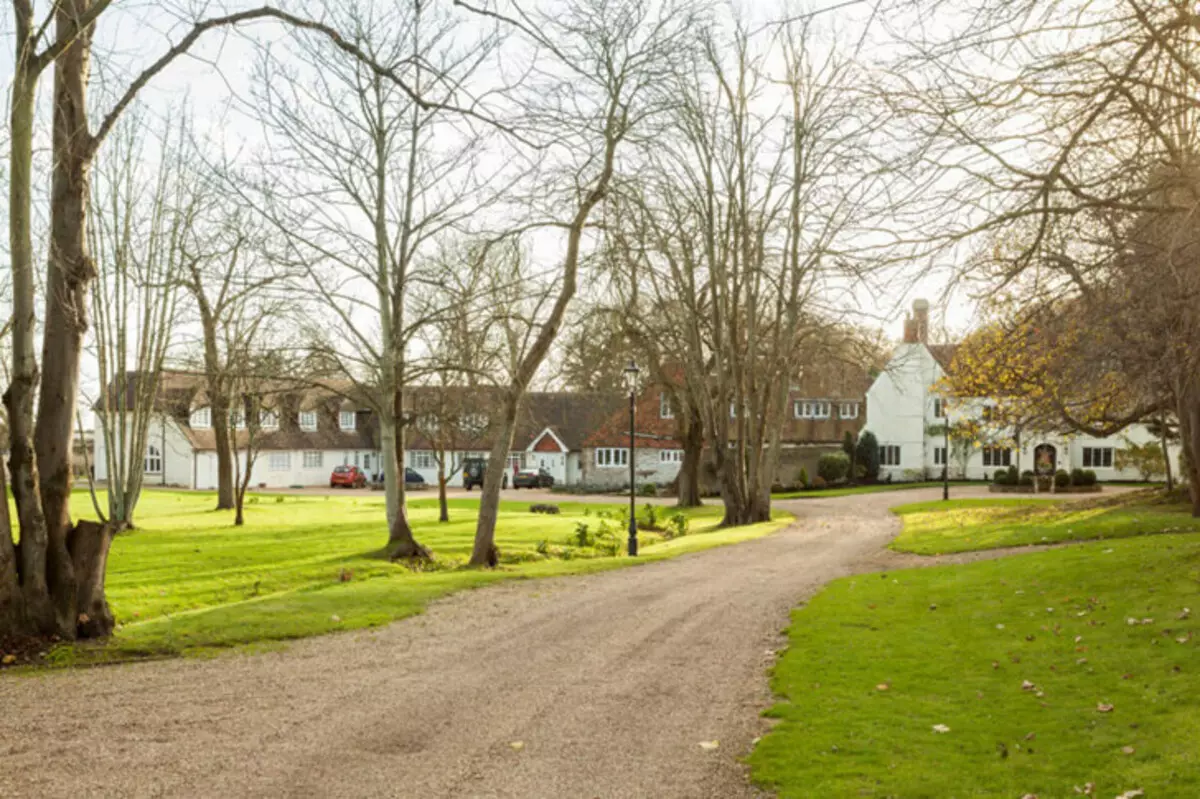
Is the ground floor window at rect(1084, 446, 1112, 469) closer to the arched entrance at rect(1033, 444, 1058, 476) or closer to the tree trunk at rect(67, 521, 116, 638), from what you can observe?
the arched entrance at rect(1033, 444, 1058, 476)

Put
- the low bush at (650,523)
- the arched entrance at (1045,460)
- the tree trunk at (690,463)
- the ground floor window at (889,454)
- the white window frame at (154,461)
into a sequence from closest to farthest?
the low bush at (650,523)
the tree trunk at (690,463)
the arched entrance at (1045,460)
the ground floor window at (889,454)
the white window frame at (154,461)

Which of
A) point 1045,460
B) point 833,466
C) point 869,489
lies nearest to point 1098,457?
point 1045,460

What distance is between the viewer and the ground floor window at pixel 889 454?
62.7 m

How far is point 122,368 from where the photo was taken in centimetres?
2947

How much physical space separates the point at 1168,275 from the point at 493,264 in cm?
2100

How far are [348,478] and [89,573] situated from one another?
55767mm

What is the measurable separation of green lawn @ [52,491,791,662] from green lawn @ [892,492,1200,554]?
16.6 ft

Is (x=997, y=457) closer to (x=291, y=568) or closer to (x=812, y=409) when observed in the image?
(x=812, y=409)

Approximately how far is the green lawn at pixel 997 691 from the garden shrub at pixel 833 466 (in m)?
43.0

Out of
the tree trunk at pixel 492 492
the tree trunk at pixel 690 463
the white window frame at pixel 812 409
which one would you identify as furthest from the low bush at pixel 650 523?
the white window frame at pixel 812 409

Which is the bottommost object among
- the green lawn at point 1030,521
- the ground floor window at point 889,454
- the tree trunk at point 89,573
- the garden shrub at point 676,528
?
the garden shrub at point 676,528

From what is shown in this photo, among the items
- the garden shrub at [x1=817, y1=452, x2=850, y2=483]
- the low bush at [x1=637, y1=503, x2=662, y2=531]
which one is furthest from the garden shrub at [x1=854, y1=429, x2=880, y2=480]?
the low bush at [x1=637, y1=503, x2=662, y2=531]

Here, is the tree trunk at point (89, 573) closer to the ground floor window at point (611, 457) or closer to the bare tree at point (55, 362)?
the bare tree at point (55, 362)

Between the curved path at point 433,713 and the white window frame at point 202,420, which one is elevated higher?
the white window frame at point 202,420
